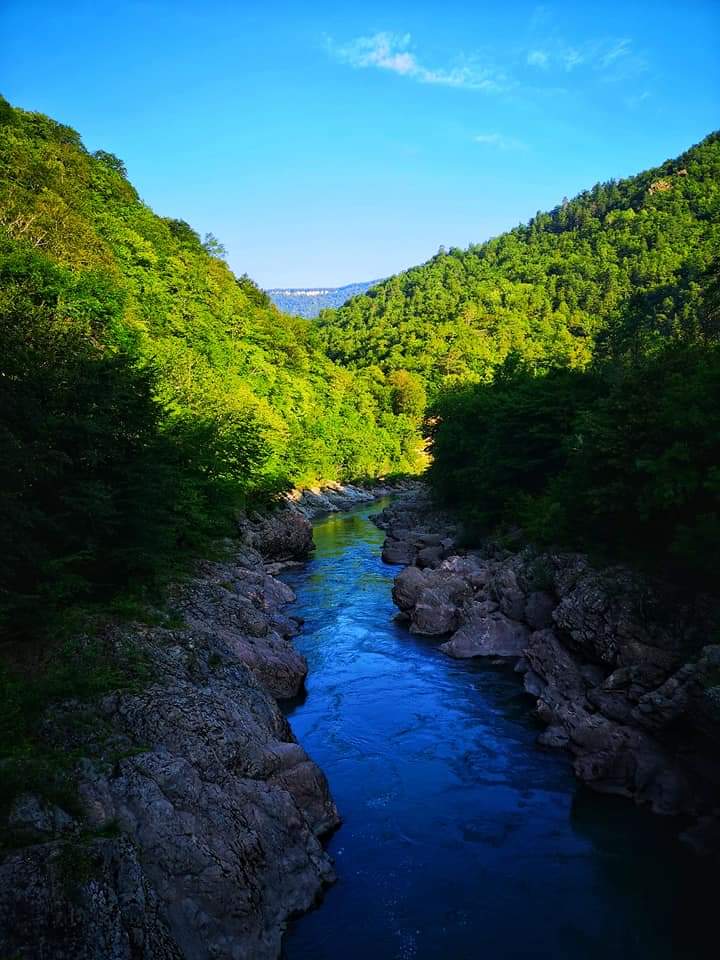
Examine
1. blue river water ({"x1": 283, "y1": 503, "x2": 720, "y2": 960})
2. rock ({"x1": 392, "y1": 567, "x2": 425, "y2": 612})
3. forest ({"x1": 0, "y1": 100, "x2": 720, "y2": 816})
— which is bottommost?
blue river water ({"x1": 283, "y1": 503, "x2": 720, "y2": 960})

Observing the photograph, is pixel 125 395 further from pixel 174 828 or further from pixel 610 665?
pixel 610 665

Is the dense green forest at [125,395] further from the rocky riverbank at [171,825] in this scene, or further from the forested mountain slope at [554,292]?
the forested mountain slope at [554,292]

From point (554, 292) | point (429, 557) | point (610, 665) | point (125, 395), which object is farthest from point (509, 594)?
point (554, 292)

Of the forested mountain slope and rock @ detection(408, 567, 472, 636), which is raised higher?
the forested mountain slope

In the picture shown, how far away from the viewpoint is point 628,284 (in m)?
140

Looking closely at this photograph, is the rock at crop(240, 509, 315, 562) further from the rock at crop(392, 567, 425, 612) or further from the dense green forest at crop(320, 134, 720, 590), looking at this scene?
the rock at crop(392, 567, 425, 612)

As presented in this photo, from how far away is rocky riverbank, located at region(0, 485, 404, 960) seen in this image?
827cm

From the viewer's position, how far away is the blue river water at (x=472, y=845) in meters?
11.2

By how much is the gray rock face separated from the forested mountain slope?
109 m

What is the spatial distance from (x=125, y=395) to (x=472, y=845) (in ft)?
44.3

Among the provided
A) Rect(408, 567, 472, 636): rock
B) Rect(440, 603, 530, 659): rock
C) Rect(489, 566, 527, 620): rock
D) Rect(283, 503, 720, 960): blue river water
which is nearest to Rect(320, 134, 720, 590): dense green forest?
Rect(489, 566, 527, 620): rock

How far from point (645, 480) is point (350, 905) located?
46.9 ft

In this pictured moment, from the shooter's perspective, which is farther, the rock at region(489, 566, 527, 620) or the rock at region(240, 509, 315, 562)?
the rock at region(240, 509, 315, 562)

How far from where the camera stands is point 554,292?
Result: 157625 mm
